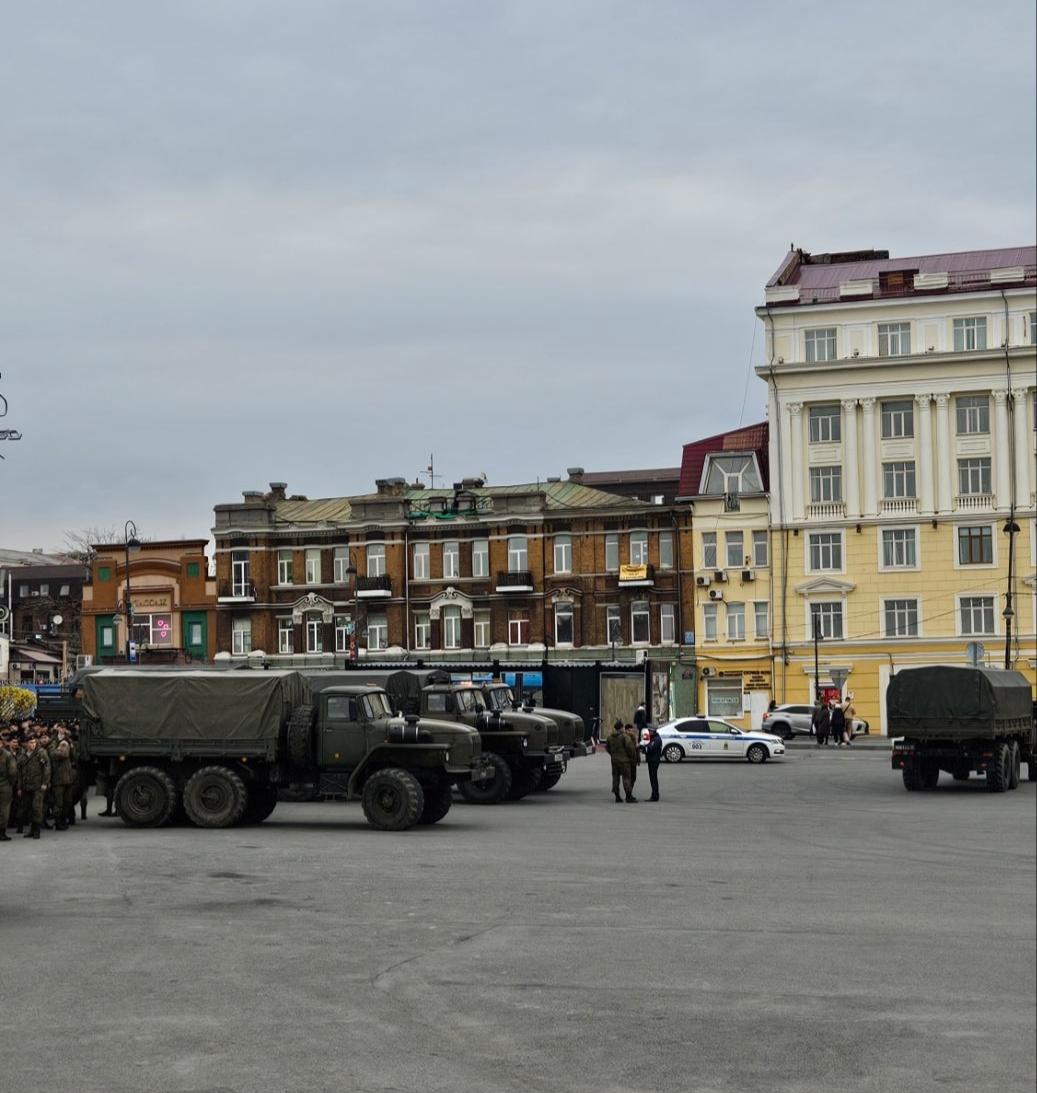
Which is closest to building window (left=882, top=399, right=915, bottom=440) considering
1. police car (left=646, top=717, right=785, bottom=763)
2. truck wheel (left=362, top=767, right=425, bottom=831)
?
police car (left=646, top=717, right=785, bottom=763)

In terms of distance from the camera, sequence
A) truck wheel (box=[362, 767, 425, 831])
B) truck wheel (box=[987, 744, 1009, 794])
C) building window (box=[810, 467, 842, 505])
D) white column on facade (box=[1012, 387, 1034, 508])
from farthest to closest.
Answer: building window (box=[810, 467, 842, 505]), white column on facade (box=[1012, 387, 1034, 508]), truck wheel (box=[987, 744, 1009, 794]), truck wheel (box=[362, 767, 425, 831])

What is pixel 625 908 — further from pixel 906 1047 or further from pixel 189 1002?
pixel 906 1047

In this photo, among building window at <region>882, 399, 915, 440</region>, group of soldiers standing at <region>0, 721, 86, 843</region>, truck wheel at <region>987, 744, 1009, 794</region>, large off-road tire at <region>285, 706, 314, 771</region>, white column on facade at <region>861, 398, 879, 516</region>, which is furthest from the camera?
building window at <region>882, 399, 915, 440</region>

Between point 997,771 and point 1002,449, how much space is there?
3740 centimetres

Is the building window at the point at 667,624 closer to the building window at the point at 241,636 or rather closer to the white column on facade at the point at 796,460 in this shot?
the white column on facade at the point at 796,460

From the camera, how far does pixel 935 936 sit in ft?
44.7

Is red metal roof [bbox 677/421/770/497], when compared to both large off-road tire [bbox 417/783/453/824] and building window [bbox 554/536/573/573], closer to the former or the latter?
building window [bbox 554/536/573/573]

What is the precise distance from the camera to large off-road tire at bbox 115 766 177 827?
25953mm

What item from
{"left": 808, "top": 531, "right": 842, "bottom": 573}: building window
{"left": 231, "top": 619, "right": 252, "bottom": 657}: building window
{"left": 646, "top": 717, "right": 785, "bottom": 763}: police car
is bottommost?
{"left": 646, "top": 717, "right": 785, "bottom": 763}: police car

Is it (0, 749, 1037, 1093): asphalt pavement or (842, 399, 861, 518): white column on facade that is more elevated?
(842, 399, 861, 518): white column on facade

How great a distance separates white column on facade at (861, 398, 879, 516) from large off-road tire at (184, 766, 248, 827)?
150 ft

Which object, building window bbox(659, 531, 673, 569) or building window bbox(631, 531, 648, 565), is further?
building window bbox(631, 531, 648, 565)

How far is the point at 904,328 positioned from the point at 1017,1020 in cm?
6087

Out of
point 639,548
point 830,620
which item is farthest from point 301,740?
point 639,548
